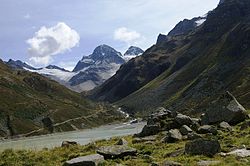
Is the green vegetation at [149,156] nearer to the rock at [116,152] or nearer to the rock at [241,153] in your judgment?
the rock at [116,152]

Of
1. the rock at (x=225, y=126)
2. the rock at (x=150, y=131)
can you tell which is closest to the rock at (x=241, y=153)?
the rock at (x=225, y=126)

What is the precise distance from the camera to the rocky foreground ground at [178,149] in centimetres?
2484

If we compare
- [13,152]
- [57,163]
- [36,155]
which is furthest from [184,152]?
[13,152]

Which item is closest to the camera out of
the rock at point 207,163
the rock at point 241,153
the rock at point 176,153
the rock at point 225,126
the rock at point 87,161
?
the rock at point 207,163

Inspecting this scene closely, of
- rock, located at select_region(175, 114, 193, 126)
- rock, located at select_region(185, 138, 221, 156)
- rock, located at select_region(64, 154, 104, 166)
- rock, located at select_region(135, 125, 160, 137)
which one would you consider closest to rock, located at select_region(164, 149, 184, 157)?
rock, located at select_region(185, 138, 221, 156)

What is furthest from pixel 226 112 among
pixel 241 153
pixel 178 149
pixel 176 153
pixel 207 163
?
pixel 207 163

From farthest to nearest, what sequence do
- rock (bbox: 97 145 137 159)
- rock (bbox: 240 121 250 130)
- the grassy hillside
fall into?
1. rock (bbox: 240 121 250 130)
2. rock (bbox: 97 145 137 159)
3. the grassy hillside

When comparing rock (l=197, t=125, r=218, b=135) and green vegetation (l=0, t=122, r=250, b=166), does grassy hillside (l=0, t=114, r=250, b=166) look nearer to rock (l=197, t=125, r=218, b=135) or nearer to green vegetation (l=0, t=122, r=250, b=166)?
green vegetation (l=0, t=122, r=250, b=166)

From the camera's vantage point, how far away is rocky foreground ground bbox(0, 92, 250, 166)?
81.5 feet

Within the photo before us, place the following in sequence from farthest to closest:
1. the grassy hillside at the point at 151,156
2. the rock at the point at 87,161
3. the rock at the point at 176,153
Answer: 1. the rock at the point at 176,153
2. the grassy hillside at the point at 151,156
3. the rock at the point at 87,161

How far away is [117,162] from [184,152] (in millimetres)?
4244

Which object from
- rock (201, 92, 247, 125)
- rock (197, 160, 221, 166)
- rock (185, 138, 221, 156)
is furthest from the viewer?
rock (201, 92, 247, 125)

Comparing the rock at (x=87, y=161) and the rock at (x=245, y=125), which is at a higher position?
the rock at (x=245, y=125)

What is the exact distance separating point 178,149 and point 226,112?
43.5 ft
